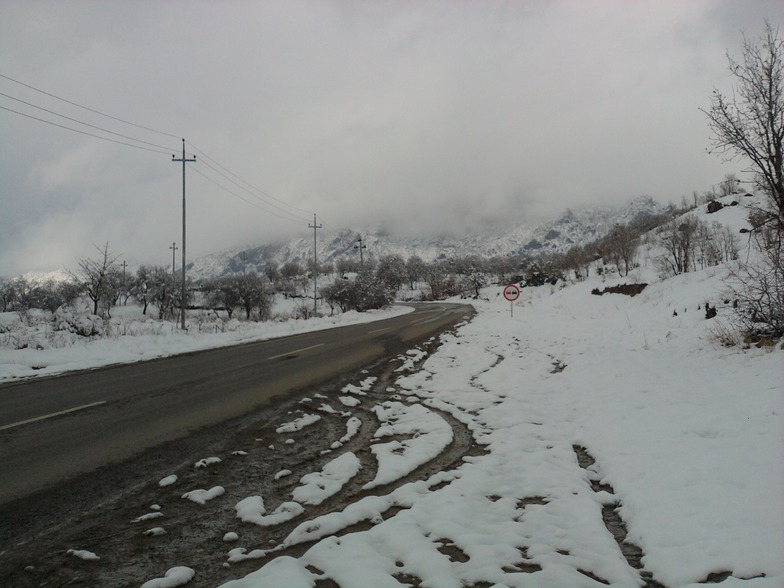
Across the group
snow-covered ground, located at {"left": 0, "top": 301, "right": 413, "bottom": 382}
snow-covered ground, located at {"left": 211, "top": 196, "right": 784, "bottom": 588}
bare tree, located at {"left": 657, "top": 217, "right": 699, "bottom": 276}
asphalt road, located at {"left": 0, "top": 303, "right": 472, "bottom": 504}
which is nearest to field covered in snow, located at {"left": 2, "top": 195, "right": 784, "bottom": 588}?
snow-covered ground, located at {"left": 211, "top": 196, "right": 784, "bottom": 588}

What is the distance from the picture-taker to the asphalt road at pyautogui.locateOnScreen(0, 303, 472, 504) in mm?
4738

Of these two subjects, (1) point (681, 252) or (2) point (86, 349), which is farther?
(1) point (681, 252)

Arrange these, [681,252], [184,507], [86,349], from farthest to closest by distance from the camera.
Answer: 1. [681,252]
2. [86,349]
3. [184,507]

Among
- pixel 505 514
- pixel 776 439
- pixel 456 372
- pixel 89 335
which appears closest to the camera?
pixel 505 514

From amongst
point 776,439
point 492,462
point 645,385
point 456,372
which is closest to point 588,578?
point 492,462

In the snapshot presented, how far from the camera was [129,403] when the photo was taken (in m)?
7.11

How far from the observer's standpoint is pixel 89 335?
56.0ft

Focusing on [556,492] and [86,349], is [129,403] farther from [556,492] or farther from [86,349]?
[86,349]

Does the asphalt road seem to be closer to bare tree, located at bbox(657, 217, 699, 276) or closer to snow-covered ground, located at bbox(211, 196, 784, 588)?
snow-covered ground, located at bbox(211, 196, 784, 588)

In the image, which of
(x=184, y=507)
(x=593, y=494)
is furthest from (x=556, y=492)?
(x=184, y=507)

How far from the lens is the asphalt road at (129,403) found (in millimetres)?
4738

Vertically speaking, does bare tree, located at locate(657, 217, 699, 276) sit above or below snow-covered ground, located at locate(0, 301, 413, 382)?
above

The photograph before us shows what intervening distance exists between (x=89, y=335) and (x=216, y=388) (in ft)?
42.5

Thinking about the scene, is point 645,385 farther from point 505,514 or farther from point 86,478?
point 86,478
